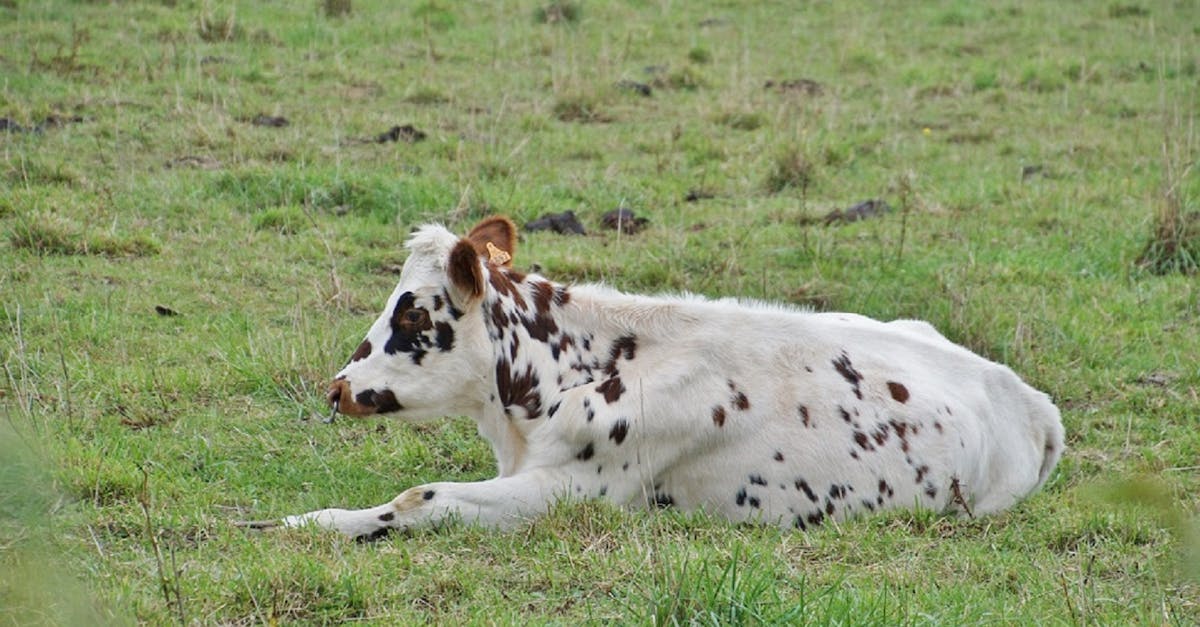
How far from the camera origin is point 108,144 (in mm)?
12969

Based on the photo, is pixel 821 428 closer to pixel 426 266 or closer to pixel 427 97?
pixel 426 266

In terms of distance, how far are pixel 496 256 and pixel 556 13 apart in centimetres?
1147

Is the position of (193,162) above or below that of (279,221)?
above

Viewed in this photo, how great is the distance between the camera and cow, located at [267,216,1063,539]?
6941 millimetres

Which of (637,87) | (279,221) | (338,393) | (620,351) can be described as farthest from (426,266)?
(637,87)

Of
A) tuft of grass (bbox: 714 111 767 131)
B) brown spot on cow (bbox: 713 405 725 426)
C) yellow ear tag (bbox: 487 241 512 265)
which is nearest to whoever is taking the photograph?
brown spot on cow (bbox: 713 405 725 426)

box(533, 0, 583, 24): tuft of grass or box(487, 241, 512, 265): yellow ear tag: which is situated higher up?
box(487, 241, 512, 265): yellow ear tag

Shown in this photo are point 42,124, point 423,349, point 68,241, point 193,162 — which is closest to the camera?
point 423,349

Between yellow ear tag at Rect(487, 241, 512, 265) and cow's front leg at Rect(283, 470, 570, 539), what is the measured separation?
110cm

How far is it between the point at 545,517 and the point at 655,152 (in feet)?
26.3

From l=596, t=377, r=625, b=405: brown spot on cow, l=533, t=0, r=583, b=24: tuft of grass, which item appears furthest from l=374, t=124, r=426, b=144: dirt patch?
l=596, t=377, r=625, b=405: brown spot on cow

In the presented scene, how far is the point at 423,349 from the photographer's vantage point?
7117mm

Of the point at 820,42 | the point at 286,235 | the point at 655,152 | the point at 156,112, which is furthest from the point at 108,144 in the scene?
the point at 820,42

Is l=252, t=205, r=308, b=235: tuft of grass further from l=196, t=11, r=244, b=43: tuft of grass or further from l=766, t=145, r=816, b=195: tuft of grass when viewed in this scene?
l=196, t=11, r=244, b=43: tuft of grass
